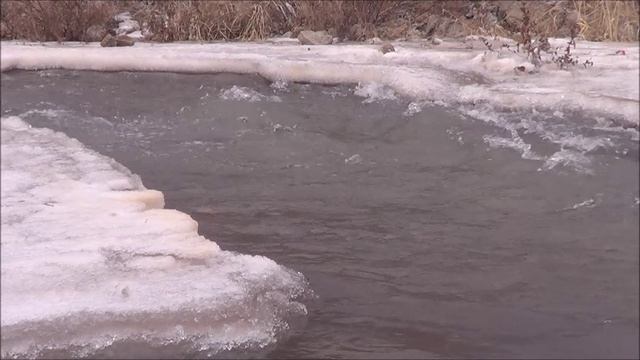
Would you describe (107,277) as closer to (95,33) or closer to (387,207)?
(387,207)

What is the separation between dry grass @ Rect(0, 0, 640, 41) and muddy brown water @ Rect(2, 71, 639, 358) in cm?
163

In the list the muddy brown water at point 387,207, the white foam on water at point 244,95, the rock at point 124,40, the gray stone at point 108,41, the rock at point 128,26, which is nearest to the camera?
the muddy brown water at point 387,207

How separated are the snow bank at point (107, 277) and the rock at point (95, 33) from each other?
185 cm

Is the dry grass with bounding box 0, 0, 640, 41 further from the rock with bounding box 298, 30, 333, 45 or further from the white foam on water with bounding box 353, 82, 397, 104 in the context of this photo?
the white foam on water with bounding box 353, 82, 397, 104

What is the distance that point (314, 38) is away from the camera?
7.57 meters

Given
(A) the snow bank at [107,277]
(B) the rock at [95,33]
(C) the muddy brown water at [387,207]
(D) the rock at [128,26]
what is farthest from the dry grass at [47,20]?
(D) the rock at [128,26]

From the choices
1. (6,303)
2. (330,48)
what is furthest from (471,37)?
(6,303)

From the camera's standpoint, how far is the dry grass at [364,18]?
6.75 metres

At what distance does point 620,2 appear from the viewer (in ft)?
18.6

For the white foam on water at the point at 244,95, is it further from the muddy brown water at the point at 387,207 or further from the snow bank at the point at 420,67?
the snow bank at the point at 420,67

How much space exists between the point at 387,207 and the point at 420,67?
2.22 m

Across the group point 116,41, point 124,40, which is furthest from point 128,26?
point 116,41

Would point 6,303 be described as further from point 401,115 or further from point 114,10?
point 114,10

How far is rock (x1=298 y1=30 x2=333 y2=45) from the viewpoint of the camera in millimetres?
7568
